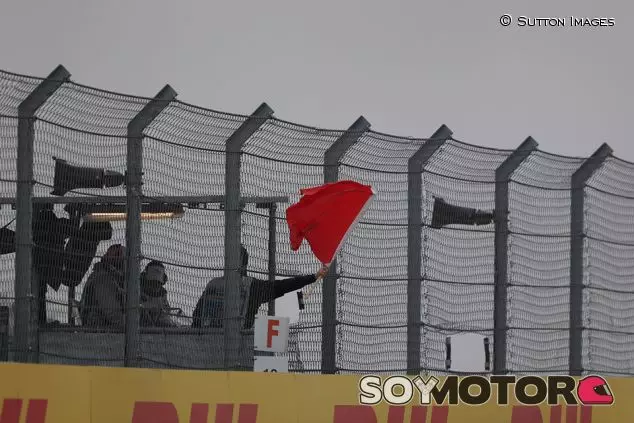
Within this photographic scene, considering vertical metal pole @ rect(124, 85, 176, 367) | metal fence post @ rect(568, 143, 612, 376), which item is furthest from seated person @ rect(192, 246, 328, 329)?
metal fence post @ rect(568, 143, 612, 376)

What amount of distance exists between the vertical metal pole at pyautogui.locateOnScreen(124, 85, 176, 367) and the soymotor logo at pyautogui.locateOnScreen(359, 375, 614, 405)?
1452 millimetres

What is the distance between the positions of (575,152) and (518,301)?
21.4ft

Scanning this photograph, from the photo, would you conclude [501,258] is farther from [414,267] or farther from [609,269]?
[609,269]

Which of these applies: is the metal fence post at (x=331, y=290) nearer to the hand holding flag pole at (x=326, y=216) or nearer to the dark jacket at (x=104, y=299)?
the hand holding flag pole at (x=326, y=216)

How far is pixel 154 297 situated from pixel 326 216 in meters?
1.26

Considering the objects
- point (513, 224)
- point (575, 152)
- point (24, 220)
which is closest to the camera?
point (24, 220)

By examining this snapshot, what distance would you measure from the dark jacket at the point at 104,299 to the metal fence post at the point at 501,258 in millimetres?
2954

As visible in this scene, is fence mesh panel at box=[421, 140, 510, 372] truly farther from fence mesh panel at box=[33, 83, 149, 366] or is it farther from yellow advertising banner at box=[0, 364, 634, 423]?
fence mesh panel at box=[33, 83, 149, 366]

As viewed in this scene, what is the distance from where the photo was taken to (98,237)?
999cm

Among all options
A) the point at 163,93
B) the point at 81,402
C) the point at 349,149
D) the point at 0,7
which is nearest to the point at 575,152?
the point at 0,7

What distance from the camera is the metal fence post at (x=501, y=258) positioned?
1200cm

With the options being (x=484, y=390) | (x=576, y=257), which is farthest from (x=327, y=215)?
(x=576, y=257)

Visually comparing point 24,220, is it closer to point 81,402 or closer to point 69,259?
point 69,259

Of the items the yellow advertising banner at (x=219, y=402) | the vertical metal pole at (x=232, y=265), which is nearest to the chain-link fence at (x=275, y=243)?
the vertical metal pole at (x=232, y=265)
